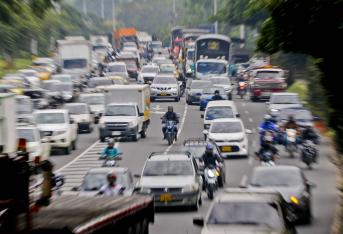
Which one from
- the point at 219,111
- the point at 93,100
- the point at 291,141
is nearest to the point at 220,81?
the point at 93,100

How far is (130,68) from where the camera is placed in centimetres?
9306

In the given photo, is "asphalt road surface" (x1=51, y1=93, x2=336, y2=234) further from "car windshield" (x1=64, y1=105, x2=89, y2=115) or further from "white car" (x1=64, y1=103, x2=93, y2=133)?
"car windshield" (x1=64, y1=105, x2=89, y2=115)

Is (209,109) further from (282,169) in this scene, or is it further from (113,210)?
(113,210)

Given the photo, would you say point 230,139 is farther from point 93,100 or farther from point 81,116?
point 93,100

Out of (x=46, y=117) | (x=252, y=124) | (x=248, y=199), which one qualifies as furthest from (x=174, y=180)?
(x=252, y=124)

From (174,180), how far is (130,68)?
64.5 meters

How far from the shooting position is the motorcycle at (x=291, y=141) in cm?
4088

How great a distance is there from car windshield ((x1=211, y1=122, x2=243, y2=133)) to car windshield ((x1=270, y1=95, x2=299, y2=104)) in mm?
12325

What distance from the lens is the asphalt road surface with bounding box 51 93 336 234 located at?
27016 mm

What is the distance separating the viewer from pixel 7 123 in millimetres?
22734

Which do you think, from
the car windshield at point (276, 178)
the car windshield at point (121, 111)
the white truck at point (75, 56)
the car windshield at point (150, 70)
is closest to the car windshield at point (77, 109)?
the car windshield at point (121, 111)

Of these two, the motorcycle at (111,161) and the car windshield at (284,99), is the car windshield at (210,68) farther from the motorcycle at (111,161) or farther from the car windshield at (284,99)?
the motorcycle at (111,161)

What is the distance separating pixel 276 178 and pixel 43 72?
2215 inches

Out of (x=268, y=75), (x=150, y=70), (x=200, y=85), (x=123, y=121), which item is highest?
(x=150, y=70)
